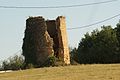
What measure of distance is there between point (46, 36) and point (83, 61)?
20043 millimetres

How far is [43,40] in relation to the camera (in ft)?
190

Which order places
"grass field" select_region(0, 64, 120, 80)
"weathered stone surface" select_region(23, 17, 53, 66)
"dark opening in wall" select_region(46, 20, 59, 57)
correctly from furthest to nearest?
"dark opening in wall" select_region(46, 20, 59, 57) < "weathered stone surface" select_region(23, 17, 53, 66) < "grass field" select_region(0, 64, 120, 80)

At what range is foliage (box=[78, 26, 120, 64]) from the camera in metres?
73.3

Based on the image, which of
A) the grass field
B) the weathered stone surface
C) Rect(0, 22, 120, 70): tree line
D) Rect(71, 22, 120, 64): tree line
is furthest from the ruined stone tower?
the grass field

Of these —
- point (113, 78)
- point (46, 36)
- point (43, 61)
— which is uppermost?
point (46, 36)

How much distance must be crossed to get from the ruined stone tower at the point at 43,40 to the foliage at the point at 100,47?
1437 cm

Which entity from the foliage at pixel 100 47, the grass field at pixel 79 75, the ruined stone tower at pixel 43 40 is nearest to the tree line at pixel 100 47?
the foliage at pixel 100 47

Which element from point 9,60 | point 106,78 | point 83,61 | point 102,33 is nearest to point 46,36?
point 83,61

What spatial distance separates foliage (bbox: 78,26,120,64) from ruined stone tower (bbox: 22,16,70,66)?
14369 millimetres

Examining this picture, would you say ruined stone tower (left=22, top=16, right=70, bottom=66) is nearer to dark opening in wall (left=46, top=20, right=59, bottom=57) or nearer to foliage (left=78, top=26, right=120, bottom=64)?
dark opening in wall (left=46, top=20, right=59, bottom=57)

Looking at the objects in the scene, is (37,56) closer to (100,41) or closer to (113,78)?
(100,41)

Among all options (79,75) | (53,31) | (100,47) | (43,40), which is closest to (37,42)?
(43,40)

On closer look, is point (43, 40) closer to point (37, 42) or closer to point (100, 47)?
point (37, 42)

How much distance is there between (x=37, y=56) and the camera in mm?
58312
